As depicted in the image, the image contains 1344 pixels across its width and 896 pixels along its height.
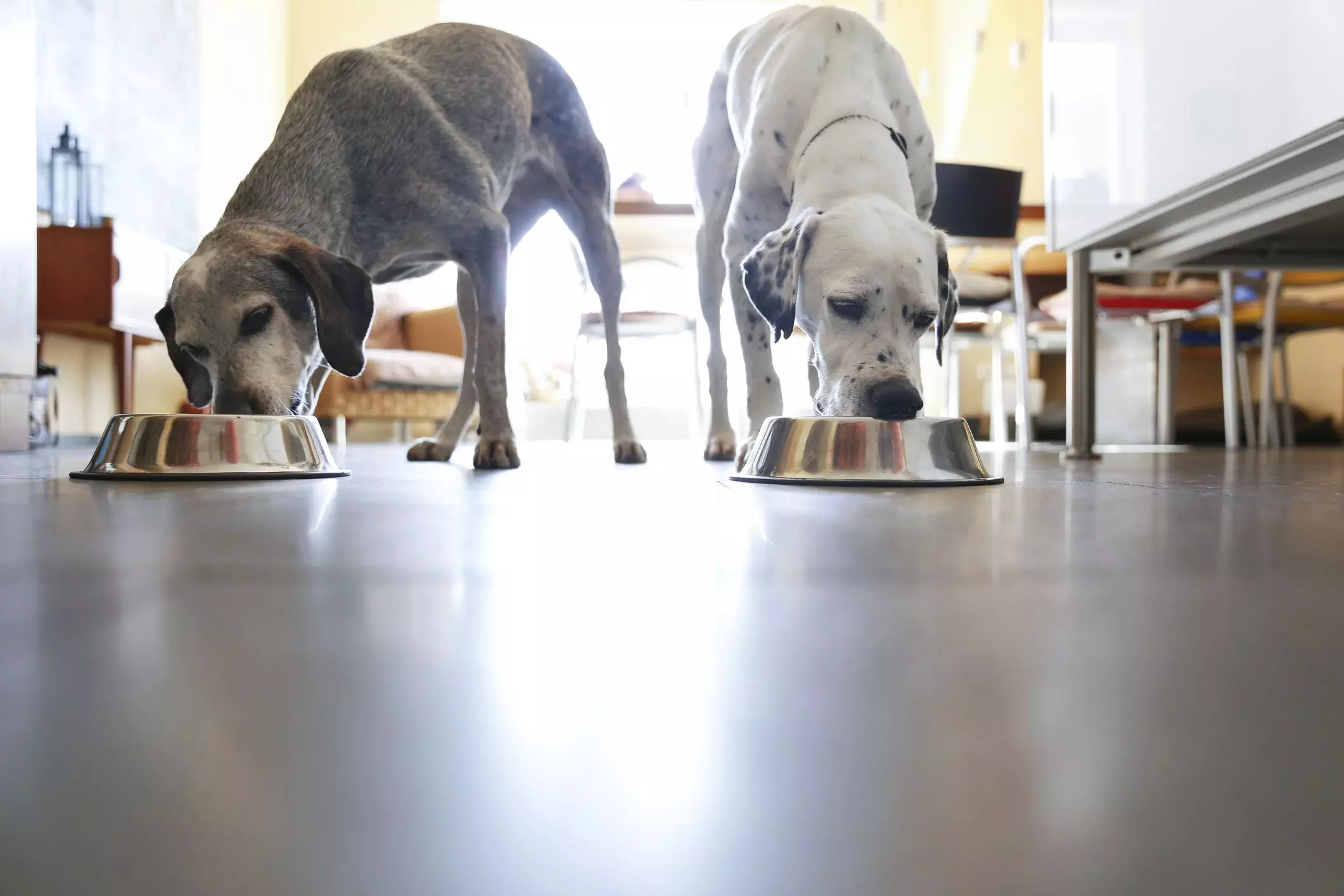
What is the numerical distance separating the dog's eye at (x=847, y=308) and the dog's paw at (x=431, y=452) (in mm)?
1089

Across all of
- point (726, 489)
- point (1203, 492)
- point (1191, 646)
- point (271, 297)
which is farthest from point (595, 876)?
point (271, 297)

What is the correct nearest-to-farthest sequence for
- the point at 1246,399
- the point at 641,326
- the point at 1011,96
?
the point at 641,326 → the point at 1246,399 → the point at 1011,96

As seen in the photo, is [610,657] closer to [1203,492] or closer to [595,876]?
[595,876]

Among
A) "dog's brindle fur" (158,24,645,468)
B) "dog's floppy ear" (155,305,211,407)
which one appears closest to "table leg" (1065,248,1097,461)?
"dog's brindle fur" (158,24,645,468)

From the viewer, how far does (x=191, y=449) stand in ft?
5.33

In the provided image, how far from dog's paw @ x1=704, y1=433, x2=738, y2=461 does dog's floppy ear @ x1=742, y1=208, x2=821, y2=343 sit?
0.73 metres

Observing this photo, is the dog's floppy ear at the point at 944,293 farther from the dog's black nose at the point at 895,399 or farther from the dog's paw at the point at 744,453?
the dog's paw at the point at 744,453

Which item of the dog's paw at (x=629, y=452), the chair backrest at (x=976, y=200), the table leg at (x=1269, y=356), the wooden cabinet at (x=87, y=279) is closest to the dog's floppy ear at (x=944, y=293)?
the dog's paw at (x=629, y=452)

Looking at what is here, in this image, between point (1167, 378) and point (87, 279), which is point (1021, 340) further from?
point (87, 279)

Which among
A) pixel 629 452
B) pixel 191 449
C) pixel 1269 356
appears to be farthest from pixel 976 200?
pixel 191 449

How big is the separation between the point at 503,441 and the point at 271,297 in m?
0.53

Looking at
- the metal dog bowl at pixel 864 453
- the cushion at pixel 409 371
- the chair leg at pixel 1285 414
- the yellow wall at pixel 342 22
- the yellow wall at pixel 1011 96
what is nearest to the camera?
the metal dog bowl at pixel 864 453

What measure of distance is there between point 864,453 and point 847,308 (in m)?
0.39

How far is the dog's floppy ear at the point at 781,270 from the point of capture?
1911 millimetres
